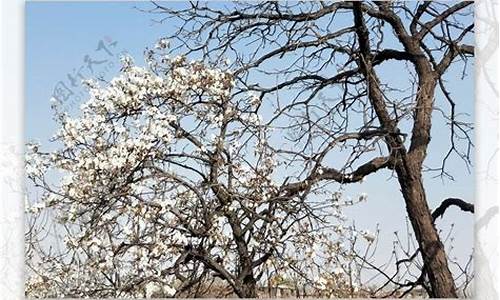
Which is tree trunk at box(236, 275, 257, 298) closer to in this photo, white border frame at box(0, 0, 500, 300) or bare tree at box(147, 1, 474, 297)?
bare tree at box(147, 1, 474, 297)

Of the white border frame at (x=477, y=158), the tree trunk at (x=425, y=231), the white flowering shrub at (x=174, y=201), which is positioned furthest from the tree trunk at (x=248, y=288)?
the white border frame at (x=477, y=158)

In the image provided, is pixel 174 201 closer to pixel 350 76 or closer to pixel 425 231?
pixel 350 76

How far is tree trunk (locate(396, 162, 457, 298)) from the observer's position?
242 cm

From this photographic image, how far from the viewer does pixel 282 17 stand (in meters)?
2.48

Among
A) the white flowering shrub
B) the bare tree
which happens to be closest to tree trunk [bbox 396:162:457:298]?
the bare tree

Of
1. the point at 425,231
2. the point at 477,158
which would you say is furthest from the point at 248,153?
the point at 477,158

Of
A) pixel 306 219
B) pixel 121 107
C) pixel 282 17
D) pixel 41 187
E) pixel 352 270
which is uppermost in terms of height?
pixel 282 17

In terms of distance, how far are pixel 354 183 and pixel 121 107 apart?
0.79 metres

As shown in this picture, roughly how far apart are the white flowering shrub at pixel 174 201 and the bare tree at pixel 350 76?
7 cm

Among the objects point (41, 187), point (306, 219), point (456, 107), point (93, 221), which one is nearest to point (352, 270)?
point (306, 219)

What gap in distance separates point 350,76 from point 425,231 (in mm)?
550

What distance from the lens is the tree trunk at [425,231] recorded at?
2424 millimetres

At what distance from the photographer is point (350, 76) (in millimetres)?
2463

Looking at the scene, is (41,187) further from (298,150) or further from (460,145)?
(460,145)
